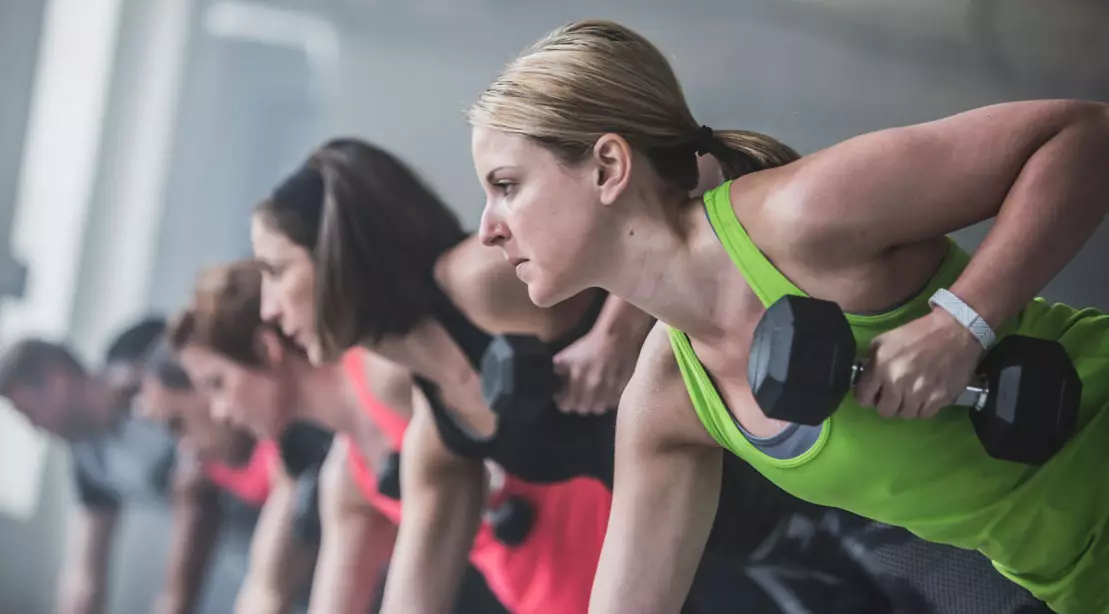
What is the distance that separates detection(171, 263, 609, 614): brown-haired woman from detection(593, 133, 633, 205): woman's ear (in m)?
0.43

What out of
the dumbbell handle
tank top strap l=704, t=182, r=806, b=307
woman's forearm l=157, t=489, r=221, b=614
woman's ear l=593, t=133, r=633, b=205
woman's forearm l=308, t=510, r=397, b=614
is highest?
woman's ear l=593, t=133, r=633, b=205

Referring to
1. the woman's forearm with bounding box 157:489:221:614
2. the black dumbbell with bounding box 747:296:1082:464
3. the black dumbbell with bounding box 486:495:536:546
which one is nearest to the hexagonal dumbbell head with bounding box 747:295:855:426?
the black dumbbell with bounding box 747:296:1082:464

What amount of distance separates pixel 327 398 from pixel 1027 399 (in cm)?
112

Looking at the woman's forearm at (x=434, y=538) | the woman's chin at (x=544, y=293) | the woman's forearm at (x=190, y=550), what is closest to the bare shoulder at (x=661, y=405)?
the woman's chin at (x=544, y=293)

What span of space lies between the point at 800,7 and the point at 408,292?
69cm

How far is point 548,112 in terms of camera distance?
113 centimetres

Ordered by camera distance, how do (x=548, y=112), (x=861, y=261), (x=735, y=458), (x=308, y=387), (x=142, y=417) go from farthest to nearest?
(x=142, y=417)
(x=308, y=387)
(x=735, y=458)
(x=548, y=112)
(x=861, y=261)

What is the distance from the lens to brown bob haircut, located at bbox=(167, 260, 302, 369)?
178 cm

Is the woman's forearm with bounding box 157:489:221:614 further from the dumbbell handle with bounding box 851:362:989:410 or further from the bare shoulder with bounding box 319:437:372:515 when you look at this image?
the dumbbell handle with bounding box 851:362:989:410

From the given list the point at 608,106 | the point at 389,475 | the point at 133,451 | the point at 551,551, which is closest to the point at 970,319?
the point at 608,106

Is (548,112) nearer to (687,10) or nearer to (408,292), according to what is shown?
(687,10)

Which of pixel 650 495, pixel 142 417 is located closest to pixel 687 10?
pixel 650 495

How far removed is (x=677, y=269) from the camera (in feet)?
3.68

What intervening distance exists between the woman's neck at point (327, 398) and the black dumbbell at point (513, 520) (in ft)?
1.05
